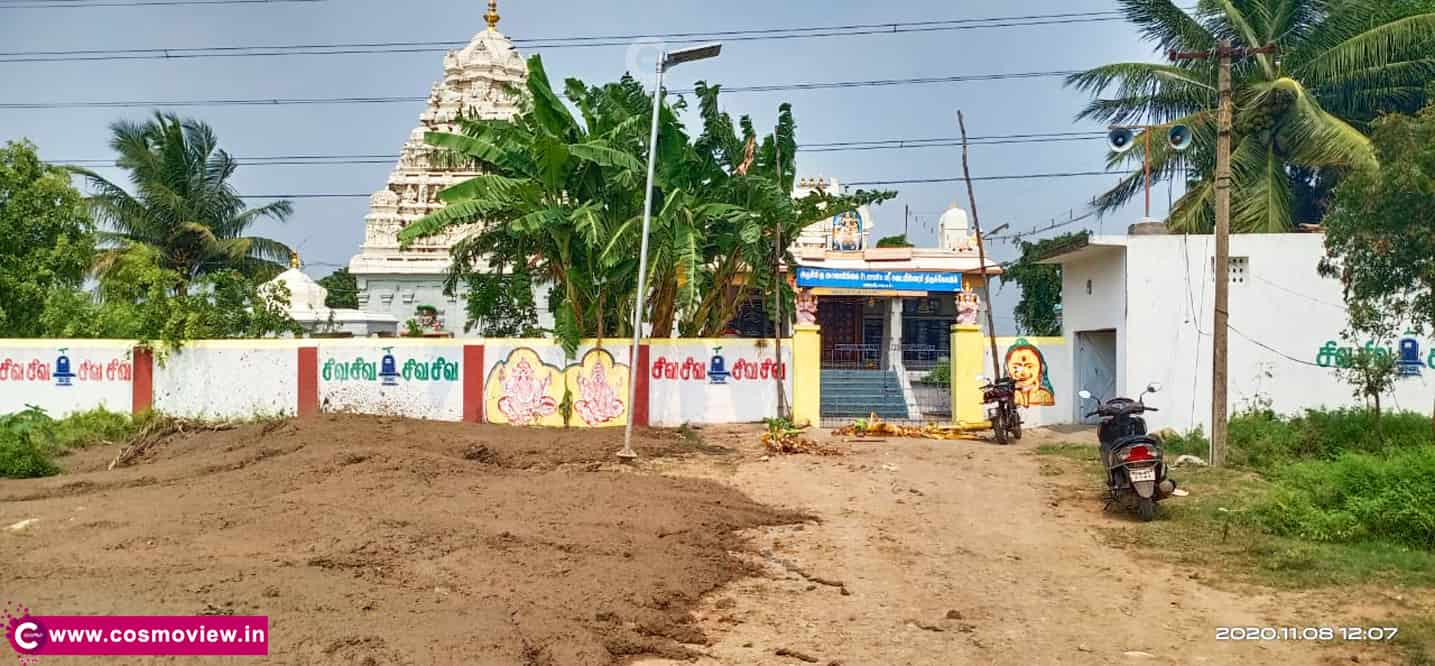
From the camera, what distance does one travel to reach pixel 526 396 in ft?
58.9

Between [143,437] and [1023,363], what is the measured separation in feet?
48.1

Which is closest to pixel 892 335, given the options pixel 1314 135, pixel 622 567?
pixel 1314 135

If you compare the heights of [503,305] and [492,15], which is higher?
[492,15]

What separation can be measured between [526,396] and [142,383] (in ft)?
22.9

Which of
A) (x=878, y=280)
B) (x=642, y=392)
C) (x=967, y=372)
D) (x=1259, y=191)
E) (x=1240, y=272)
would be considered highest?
(x=1259, y=191)

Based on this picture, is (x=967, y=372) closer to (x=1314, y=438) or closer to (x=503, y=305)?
(x=1314, y=438)

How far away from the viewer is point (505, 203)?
1711 cm

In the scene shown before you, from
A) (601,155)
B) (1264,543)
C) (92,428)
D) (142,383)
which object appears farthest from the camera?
(142,383)

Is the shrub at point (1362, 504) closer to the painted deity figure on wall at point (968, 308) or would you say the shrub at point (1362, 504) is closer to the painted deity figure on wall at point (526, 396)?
the painted deity figure on wall at point (968, 308)

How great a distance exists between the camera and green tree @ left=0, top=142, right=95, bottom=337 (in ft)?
64.9

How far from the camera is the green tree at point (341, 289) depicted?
45353mm

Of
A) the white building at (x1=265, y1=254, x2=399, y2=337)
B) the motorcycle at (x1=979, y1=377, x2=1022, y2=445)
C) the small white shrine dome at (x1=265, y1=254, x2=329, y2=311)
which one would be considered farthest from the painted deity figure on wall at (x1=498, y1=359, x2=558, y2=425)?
the small white shrine dome at (x1=265, y1=254, x2=329, y2=311)

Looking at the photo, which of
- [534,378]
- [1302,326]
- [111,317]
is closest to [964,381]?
[1302,326]

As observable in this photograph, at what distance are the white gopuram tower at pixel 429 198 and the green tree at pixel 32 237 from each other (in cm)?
1156
